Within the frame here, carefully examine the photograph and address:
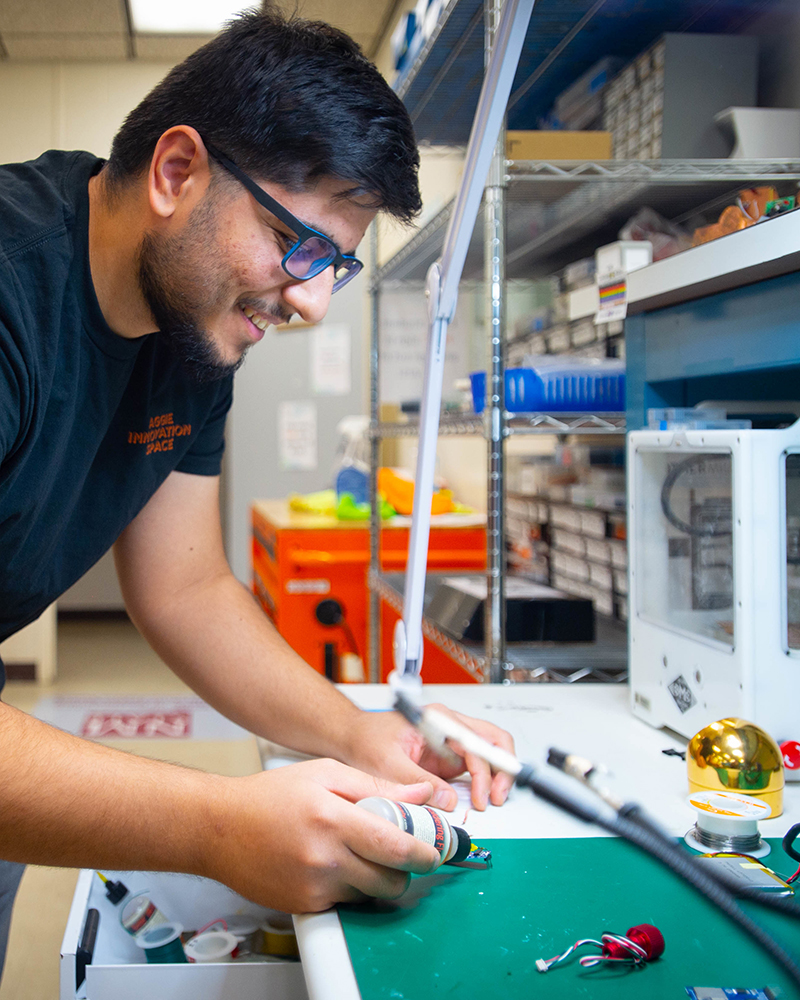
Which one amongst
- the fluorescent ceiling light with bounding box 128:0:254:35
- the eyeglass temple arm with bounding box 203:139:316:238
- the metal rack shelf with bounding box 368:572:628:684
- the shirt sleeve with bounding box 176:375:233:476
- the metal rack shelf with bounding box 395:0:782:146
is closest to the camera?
the eyeglass temple arm with bounding box 203:139:316:238

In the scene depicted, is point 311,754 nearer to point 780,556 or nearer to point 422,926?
point 422,926

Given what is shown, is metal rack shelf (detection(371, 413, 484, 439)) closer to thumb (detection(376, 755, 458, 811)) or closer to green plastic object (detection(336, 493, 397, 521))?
green plastic object (detection(336, 493, 397, 521))

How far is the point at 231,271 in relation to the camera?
865 millimetres

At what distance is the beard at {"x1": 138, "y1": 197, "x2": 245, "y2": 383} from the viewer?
86 cm

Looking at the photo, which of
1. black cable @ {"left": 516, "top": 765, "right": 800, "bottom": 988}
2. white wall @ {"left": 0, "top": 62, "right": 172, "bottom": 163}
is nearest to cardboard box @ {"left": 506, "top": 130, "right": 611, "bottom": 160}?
black cable @ {"left": 516, "top": 765, "right": 800, "bottom": 988}

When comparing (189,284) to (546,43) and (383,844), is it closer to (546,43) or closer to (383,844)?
(383,844)

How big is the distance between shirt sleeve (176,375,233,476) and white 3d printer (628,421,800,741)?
20.6 inches

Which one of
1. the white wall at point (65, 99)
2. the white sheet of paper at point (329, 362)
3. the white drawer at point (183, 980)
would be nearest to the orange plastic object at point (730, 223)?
the white drawer at point (183, 980)

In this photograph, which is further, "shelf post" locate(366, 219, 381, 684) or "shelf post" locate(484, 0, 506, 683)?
"shelf post" locate(366, 219, 381, 684)

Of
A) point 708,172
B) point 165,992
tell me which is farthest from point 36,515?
point 708,172

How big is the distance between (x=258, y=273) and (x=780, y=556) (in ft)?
1.92

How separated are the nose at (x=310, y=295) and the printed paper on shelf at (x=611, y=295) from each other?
736mm

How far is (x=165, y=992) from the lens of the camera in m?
0.74

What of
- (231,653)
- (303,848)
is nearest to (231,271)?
(231,653)
